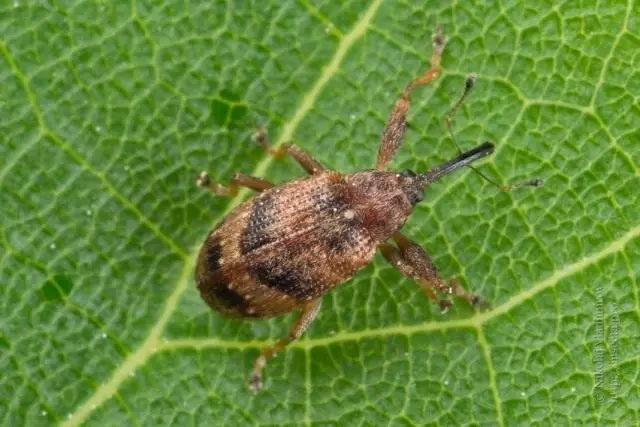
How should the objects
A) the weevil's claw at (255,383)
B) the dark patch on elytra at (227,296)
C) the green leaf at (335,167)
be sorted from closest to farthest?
the dark patch on elytra at (227,296) < the green leaf at (335,167) < the weevil's claw at (255,383)

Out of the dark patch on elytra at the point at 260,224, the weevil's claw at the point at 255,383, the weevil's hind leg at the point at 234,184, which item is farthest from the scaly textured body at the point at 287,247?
the weevil's claw at the point at 255,383

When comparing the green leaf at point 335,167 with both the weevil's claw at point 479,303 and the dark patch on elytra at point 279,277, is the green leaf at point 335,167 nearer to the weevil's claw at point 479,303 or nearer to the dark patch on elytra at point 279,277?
the weevil's claw at point 479,303

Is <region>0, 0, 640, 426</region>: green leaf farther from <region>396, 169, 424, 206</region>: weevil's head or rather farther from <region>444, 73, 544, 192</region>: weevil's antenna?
<region>396, 169, 424, 206</region>: weevil's head

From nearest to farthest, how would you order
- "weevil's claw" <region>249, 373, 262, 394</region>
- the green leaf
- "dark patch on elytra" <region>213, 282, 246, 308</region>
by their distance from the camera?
"dark patch on elytra" <region>213, 282, 246, 308</region>, the green leaf, "weevil's claw" <region>249, 373, 262, 394</region>

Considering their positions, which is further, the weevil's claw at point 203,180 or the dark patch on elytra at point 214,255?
the weevil's claw at point 203,180

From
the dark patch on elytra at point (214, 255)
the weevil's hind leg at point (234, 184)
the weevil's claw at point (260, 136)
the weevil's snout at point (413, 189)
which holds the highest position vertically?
the weevil's claw at point (260, 136)

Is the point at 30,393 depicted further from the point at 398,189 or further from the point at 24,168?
the point at 398,189

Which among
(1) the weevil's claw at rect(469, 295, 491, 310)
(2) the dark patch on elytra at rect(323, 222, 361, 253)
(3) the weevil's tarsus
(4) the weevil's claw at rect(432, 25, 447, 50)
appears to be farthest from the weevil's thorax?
(4) the weevil's claw at rect(432, 25, 447, 50)
